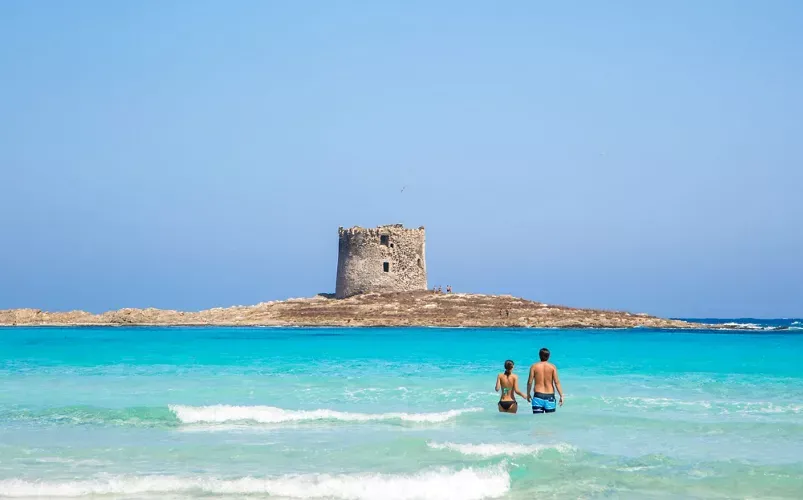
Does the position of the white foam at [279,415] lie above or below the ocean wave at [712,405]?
below

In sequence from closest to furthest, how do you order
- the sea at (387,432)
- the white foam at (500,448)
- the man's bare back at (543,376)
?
the sea at (387,432)
the white foam at (500,448)
the man's bare back at (543,376)

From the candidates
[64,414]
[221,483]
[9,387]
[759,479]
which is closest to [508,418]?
Result: [759,479]

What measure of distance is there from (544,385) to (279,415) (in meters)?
4.26

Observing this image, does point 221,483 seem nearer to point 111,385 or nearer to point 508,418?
point 508,418

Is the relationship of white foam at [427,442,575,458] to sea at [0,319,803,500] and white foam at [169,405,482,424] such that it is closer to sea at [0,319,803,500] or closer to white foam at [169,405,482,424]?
sea at [0,319,803,500]

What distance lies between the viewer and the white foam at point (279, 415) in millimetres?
14641

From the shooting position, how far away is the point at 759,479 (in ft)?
34.5

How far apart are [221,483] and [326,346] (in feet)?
83.5

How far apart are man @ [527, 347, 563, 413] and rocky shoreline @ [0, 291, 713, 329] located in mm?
34267

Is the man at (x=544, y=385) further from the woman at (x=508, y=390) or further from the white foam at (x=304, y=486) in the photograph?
the white foam at (x=304, y=486)

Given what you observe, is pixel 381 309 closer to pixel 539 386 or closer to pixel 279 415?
pixel 279 415

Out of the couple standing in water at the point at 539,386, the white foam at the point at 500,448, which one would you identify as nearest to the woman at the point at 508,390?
the couple standing in water at the point at 539,386

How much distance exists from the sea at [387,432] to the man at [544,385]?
0.28 m

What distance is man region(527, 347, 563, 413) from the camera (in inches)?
526
